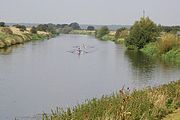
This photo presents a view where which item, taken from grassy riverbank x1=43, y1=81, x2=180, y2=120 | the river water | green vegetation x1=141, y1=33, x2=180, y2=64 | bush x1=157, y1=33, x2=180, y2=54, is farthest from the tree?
grassy riverbank x1=43, y1=81, x2=180, y2=120

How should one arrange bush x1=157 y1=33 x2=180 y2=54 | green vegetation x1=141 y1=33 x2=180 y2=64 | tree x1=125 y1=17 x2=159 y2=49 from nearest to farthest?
green vegetation x1=141 y1=33 x2=180 y2=64 → bush x1=157 y1=33 x2=180 y2=54 → tree x1=125 y1=17 x2=159 y2=49

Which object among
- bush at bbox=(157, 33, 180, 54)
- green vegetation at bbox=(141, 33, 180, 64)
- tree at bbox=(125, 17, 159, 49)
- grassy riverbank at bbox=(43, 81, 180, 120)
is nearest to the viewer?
grassy riverbank at bbox=(43, 81, 180, 120)

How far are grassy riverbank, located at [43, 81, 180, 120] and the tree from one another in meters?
48.8

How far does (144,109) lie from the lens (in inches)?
427

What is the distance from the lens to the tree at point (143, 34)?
201ft

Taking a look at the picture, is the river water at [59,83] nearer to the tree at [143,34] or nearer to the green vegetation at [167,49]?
the green vegetation at [167,49]

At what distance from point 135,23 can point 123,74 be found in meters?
35.6

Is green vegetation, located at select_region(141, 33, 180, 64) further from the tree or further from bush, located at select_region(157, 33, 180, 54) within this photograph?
the tree

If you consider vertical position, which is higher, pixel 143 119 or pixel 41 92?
pixel 143 119

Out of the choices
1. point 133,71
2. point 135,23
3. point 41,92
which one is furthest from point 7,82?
point 135,23

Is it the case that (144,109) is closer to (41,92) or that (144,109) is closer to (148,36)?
(41,92)

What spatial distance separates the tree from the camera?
61.4 meters

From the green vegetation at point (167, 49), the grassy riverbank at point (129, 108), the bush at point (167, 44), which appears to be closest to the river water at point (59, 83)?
the grassy riverbank at point (129, 108)

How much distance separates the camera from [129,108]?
10359mm
